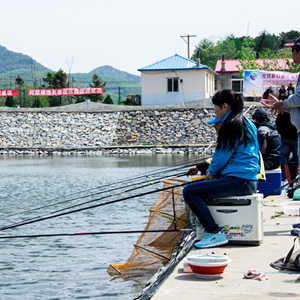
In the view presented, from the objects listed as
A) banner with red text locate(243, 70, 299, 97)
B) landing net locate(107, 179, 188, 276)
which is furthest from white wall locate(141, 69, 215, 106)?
landing net locate(107, 179, 188, 276)

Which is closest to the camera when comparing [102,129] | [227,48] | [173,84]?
[102,129]

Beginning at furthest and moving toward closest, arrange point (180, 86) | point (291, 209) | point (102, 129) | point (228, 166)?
1. point (180, 86)
2. point (102, 129)
3. point (291, 209)
4. point (228, 166)

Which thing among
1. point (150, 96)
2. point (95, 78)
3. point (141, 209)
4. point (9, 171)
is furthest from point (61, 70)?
point (141, 209)

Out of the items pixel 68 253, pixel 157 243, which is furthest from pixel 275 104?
pixel 68 253

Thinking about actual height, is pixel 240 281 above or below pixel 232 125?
below

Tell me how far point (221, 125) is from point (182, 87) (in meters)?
41.7

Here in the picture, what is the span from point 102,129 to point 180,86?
7685 mm

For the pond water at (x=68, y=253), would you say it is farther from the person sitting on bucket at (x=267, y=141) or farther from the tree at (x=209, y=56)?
the tree at (x=209, y=56)

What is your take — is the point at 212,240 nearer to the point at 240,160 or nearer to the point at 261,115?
the point at 240,160

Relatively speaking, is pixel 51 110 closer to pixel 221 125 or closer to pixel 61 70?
pixel 61 70

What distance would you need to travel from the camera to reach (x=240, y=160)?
5.48 metres

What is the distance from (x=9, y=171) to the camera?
24.6 metres

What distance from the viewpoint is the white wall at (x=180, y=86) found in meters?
46.8

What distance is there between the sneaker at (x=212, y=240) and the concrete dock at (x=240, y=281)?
0.05 meters
